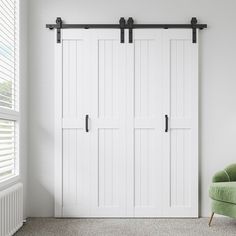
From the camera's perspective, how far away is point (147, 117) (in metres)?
4.21

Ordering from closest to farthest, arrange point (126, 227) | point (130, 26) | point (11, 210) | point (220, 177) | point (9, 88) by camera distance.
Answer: point (11, 210) → point (9, 88) → point (126, 227) → point (220, 177) → point (130, 26)

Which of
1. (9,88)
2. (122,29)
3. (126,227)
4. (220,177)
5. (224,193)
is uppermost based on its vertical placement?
(122,29)

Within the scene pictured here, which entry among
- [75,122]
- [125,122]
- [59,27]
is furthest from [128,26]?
[75,122]

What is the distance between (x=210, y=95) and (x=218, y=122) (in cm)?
30

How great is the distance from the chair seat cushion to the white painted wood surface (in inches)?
14.9

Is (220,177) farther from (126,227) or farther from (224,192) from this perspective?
(126,227)

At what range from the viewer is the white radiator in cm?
320

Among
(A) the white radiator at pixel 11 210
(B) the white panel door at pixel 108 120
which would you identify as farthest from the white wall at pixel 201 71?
(A) the white radiator at pixel 11 210

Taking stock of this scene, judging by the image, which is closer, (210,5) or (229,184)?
(229,184)

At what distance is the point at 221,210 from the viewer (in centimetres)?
378

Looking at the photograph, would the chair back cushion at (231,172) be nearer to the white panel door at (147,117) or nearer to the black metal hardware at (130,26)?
the white panel door at (147,117)

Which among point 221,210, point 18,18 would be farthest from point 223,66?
point 18,18

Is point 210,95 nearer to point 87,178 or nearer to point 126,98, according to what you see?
point 126,98

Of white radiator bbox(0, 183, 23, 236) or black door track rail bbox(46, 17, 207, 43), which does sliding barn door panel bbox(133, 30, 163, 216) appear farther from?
white radiator bbox(0, 183, 23, 236)
